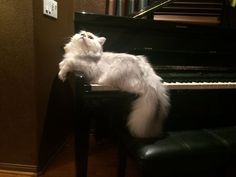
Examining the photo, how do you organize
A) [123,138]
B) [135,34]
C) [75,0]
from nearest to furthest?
[123,138] < [135,34] < [75,0]

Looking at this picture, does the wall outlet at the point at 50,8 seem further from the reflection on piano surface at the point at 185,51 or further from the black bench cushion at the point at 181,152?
the black bench cushion at the point at 181,152

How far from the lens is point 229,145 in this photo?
4.22 feet

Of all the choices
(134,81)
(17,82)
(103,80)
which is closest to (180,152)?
(134,81)

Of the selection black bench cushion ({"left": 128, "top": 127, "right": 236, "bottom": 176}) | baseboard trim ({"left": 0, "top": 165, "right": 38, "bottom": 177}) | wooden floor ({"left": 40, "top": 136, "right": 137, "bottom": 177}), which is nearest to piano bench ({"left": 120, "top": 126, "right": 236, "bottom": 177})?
black bench cushion ({"left": 128, "top": 127, "right": 236, "bottom": 176})

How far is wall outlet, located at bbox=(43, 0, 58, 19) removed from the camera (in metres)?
1.69

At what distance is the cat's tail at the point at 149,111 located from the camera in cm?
120

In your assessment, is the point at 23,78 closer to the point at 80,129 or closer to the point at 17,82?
the point at 17,82

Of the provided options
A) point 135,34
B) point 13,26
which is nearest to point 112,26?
point 135,34

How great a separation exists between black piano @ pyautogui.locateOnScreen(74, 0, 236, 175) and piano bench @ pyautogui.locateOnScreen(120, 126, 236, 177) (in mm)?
307

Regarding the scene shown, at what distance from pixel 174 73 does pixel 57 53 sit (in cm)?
97

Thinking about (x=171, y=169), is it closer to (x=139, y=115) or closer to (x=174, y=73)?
(x=139, y=115)

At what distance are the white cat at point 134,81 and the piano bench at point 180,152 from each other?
0.08 metres

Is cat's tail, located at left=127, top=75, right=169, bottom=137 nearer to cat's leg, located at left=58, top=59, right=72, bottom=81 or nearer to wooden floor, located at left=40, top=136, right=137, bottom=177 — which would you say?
cat's leg, located at left=58, top=59, right=72, bottom=81

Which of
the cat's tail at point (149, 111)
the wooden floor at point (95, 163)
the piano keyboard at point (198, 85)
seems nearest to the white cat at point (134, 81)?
the cat's tail at point (149, 111)
